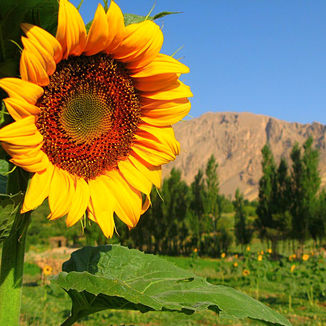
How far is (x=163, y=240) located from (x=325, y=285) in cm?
2039

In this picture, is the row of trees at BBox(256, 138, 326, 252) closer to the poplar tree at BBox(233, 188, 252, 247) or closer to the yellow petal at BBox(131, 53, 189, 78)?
the poplar tree at BBox(233, 188, 252, 247)

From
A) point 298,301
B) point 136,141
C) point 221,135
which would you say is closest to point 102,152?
point 136,141

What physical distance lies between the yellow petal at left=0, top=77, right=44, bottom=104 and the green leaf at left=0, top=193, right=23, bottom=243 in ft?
0.66

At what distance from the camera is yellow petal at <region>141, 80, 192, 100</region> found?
3.56ft

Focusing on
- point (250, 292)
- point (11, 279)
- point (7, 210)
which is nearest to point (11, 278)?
point (11, 279)

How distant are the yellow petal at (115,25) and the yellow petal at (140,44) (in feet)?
0.06

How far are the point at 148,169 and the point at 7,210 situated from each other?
0.42m

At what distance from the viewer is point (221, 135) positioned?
18562 cm

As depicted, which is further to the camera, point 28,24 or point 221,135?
point 221,135

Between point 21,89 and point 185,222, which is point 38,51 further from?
point 185,222

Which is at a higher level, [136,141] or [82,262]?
[136,141]

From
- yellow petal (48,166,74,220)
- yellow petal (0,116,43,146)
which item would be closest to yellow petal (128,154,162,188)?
yellow petal (48,166,74,220)

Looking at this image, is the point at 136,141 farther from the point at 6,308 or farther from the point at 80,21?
the point at 6,308

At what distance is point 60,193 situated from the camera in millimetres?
928
